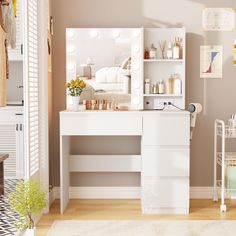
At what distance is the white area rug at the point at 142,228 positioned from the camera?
Answer: 4.07 m

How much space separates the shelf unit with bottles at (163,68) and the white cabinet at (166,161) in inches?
24.0

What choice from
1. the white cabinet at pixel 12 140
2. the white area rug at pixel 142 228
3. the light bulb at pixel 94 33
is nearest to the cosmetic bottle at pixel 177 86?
the light bulb at pixel 94 33

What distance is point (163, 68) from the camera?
17.2 feet

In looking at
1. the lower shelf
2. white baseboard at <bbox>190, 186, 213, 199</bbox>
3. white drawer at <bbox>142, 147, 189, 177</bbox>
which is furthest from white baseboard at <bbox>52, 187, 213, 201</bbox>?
white drawer at <bbox>142, 147, 189, 177</bbox>

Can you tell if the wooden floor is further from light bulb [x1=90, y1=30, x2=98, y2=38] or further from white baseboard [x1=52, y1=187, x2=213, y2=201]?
light bulb [x1=90, y1=30, x2=98, y2=38]

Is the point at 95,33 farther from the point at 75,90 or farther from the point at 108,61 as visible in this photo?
the point at 75,90

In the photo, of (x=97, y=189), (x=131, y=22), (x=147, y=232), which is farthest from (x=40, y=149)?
(x=131, y=22)

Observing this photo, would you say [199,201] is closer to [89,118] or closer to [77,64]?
[89,118]

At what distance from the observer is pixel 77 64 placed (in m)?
5.20

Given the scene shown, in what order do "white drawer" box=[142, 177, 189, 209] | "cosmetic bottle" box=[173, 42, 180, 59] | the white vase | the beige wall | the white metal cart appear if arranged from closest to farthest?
"white drawer" box=[142, 177, 189, 209] → the white metal cart → the white vase → "cosmetic bottle" box=[173, 42, 180, 59] → the beige wall

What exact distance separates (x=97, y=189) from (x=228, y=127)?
1499 millimetres

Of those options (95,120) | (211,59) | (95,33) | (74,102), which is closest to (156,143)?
(95,120)

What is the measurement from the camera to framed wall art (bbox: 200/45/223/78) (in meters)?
5.25

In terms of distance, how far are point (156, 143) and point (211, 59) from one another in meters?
1.21
